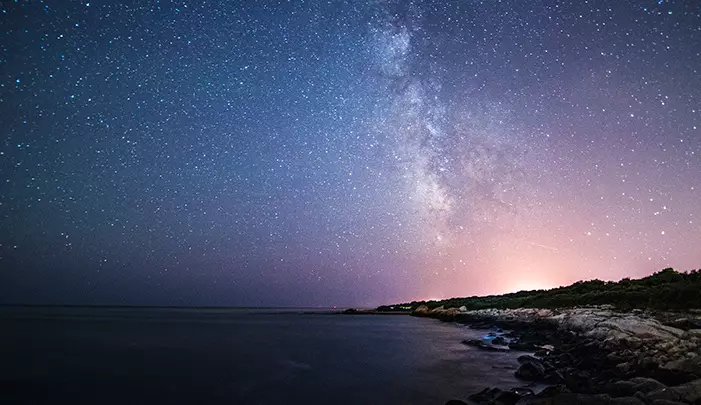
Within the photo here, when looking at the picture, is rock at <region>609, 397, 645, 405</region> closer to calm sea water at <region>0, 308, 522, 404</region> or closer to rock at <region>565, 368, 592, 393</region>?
rock at <region>565, 368, 592, 393</region>

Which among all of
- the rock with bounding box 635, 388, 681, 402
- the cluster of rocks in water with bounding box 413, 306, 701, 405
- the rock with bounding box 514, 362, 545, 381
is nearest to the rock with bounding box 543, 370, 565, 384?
the cluster of rocks in water with bounding box 413, 306, 701, 405

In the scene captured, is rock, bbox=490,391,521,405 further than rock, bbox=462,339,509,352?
No

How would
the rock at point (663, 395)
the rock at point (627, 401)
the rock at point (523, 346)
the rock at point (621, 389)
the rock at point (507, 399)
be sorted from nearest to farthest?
the rock at point (627, 401), the rock at point (663, 395), the rock at point (621, 389), the rock at point (507, 399), the rock at point (523, 346)

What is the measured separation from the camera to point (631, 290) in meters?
27.6

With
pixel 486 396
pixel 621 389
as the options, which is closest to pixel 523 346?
pixel 486 396

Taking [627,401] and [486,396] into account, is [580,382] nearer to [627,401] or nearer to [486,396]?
[486,396]

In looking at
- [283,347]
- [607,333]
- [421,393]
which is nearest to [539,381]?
[421,393]

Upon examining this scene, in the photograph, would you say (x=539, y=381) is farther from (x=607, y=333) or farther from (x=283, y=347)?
(x=283, y=347)

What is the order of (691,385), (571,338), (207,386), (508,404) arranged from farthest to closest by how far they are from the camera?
(571,338) < (207,386) < (508,404) < (691,385)

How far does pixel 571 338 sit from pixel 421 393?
35.5ft

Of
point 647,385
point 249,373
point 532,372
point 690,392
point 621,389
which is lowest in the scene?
point 249,373

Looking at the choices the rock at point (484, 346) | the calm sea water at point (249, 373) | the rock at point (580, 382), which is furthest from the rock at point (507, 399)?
the rock at point (484, 346)

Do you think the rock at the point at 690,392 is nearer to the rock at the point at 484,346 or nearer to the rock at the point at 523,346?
the rock at the point at 523,346

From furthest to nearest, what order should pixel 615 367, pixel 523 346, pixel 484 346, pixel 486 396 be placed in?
1. pixel 484 346
2. pixel 523 346
3. pixel 615 367
4. pixel 486 396
